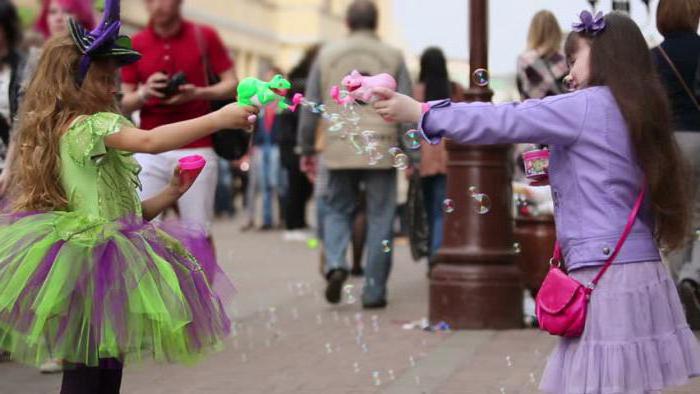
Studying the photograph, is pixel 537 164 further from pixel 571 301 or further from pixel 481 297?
pixel 481 297

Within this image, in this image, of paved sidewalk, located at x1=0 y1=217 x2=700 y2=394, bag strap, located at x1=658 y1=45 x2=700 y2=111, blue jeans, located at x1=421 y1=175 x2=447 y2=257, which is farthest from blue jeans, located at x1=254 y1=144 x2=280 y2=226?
bag strap, located at x1=658 y1=45 x2=700 y2=111

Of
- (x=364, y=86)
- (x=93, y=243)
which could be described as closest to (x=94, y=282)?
(x=93, y=243)

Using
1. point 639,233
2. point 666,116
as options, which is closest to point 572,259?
point 639,233

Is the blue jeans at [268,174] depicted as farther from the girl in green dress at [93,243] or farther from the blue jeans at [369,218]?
the girl in green dress at [93,243]

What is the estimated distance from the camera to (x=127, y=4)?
30781 millimetres

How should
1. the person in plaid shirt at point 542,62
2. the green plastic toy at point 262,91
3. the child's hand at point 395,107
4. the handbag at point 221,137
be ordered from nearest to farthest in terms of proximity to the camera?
the child's hand at point 395,107
the green plastic toy at point 262,91
the handbag at point 221,137
the person in plaid shirt at point 542,62

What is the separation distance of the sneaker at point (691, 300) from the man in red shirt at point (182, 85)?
101 inches

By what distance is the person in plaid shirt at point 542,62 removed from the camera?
8086mm

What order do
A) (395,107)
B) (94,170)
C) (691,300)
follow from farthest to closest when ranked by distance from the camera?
(691,300), (94,170), (395,107)

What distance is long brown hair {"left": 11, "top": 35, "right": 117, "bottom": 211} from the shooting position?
4699mm

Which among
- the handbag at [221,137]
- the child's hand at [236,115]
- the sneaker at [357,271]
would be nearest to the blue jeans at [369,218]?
the handbag at [221,137]

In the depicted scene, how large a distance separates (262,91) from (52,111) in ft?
2.93

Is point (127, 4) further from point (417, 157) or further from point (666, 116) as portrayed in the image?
point (666, 116)

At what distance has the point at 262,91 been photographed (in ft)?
14.0
